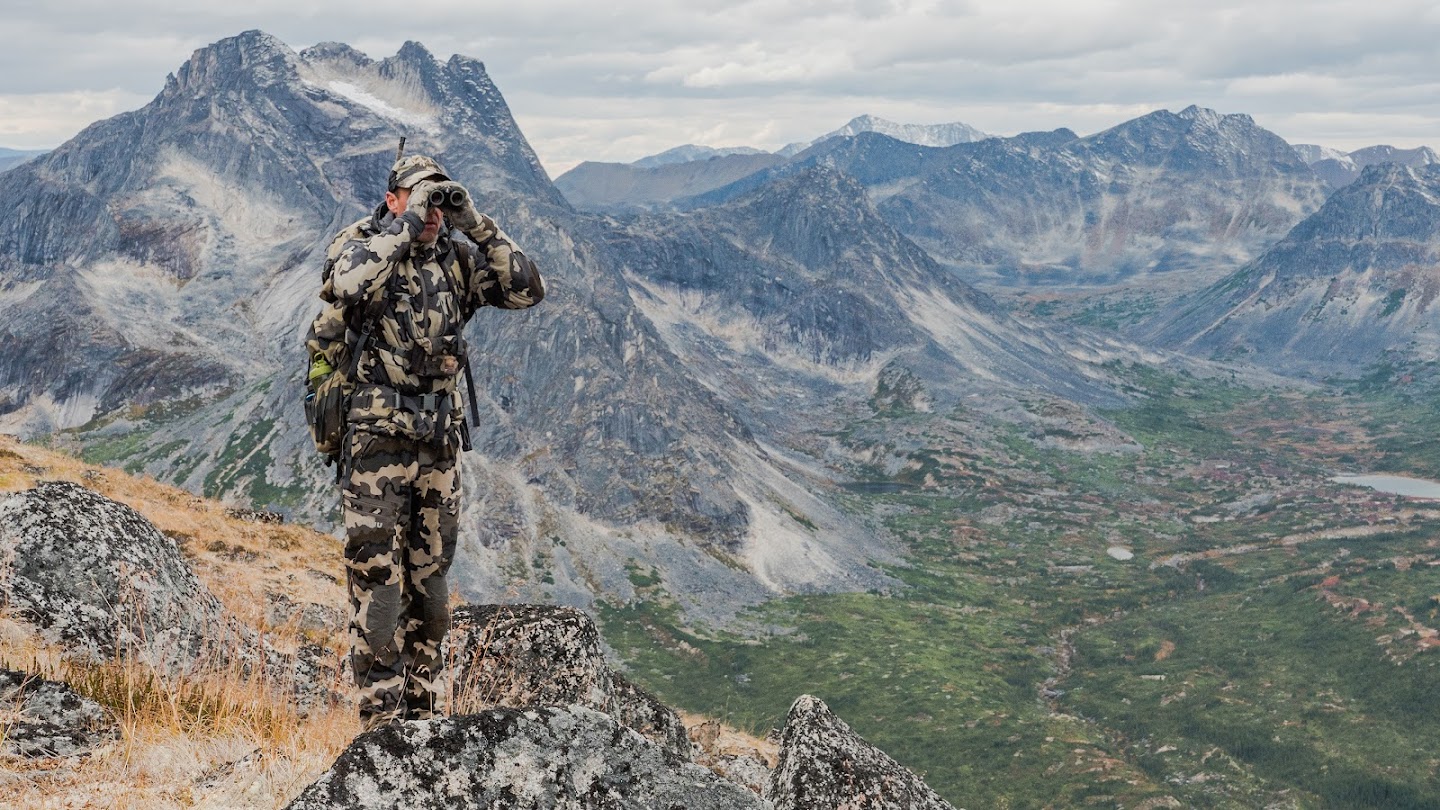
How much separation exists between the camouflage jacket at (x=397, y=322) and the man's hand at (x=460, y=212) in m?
0.24

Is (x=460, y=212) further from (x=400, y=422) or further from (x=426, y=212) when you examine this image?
(x=400, y=422)

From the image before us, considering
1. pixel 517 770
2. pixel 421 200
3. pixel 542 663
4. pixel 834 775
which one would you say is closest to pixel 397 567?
pixel 421 200

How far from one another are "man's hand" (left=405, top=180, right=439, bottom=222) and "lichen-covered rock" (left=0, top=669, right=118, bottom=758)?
5.58 meters

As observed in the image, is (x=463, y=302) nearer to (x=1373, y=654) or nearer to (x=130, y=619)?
(x=130, y=619)

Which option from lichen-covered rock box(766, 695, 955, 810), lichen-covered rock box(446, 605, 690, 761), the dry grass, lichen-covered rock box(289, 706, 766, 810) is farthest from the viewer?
lichen-covered rock box(446, 605, 690, 761)

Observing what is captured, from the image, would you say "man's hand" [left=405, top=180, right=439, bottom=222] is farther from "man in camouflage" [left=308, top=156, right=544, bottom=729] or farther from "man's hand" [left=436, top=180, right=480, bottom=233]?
"man's hand" [left=436, top=180, right=480, bottom=233]

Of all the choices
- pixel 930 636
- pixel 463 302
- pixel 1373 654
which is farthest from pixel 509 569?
pixel 463 302

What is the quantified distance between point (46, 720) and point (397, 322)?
4764 mm

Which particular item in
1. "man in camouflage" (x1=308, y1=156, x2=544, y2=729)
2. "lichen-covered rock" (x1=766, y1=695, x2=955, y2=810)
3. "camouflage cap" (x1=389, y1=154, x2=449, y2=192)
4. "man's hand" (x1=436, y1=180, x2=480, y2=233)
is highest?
"camouflage cap" (x1=389, y1=154, x2=449, y2=192)

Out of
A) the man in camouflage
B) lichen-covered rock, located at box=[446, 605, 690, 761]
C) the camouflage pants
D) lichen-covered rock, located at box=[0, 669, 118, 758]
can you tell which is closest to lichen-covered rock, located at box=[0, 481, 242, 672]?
lichen-covered rock, located at box=[0, 669, 118, 758]

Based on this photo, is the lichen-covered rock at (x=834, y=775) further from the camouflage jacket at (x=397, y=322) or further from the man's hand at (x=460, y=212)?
the man's hand at (x=460, y=212)

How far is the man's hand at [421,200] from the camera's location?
10.3 m

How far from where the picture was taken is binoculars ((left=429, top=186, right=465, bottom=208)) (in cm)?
1041

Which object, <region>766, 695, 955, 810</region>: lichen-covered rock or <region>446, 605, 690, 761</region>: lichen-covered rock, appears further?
<region>446, 605, 690, 761</region>: lichen-covered rock
